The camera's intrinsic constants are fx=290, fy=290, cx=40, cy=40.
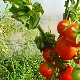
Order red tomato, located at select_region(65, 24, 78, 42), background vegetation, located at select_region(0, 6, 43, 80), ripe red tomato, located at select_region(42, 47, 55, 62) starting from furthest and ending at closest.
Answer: background vegetation, located at select_region(0, 6, 43, 80) < ripe red tomato, located at select_region(42, 47, 55, 62) < red tomato, located at select_region(65, 24, 78, 42)

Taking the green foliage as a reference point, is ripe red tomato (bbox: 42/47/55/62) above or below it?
below

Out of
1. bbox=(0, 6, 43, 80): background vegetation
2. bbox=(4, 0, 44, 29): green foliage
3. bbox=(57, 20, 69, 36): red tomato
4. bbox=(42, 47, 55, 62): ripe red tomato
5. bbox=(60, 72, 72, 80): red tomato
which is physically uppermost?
bbox=(4, 0, 44, 29): green foliage

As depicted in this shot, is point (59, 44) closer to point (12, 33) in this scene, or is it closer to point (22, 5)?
point (22, 5)

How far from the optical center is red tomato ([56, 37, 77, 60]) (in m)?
0.67

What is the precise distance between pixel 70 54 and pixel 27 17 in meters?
0.14

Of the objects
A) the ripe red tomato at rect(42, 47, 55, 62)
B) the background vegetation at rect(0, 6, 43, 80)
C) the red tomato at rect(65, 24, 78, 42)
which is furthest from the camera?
the background vegetation at rect(0, 6, 43, 80)

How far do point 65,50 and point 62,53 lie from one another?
0.03 feet

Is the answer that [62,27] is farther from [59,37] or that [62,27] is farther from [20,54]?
[20,54]

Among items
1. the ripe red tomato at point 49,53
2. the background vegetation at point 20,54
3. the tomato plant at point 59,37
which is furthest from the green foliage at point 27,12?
the background vegetation at point 20,54

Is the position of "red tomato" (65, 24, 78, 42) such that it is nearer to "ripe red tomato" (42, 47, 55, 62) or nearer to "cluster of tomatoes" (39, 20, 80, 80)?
"cluster of tomatoes" (39, 20, 80, 80)

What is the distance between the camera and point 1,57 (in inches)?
128

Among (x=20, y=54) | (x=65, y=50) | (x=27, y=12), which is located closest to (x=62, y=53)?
(x=65, y=50)

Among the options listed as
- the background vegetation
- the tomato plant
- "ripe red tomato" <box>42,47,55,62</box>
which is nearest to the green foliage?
the tomato plant

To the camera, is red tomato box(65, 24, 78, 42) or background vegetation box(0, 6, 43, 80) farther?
background vegetation box(0, 6, 43, 80)
